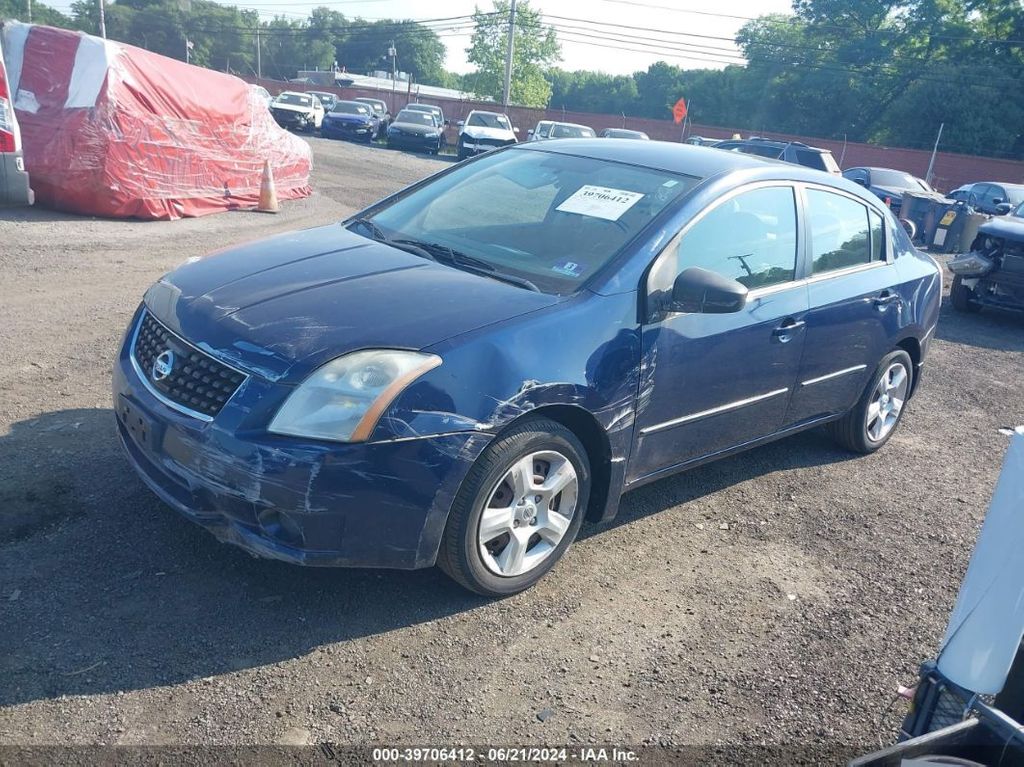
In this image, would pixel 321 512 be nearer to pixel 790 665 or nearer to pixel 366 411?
pixel 366 411

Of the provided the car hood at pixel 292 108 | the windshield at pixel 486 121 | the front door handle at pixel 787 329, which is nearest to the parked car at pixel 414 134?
the windshield at pixel 486 121

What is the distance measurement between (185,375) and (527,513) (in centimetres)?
139

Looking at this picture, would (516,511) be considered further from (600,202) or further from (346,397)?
(600,202)

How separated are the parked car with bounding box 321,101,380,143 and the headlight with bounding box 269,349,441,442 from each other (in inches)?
1274

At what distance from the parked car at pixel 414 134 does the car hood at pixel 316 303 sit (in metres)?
29.0

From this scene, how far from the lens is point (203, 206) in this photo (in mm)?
11742

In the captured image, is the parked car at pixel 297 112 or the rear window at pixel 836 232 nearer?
the rear window at pixel 836 232

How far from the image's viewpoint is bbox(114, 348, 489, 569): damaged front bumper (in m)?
2.88

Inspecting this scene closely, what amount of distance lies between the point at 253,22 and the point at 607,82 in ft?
153

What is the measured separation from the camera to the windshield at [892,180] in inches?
830

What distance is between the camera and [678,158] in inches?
173

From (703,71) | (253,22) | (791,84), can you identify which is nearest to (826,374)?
(791,84)

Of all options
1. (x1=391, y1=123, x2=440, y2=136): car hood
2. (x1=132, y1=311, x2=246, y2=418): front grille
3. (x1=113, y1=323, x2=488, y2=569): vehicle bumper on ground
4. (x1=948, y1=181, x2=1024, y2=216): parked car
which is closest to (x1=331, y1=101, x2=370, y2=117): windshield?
→ (x1=391, y1=123, x2=440, y2=136): car hood

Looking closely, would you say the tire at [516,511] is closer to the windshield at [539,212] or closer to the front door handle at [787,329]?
the windshield at [539,212]
